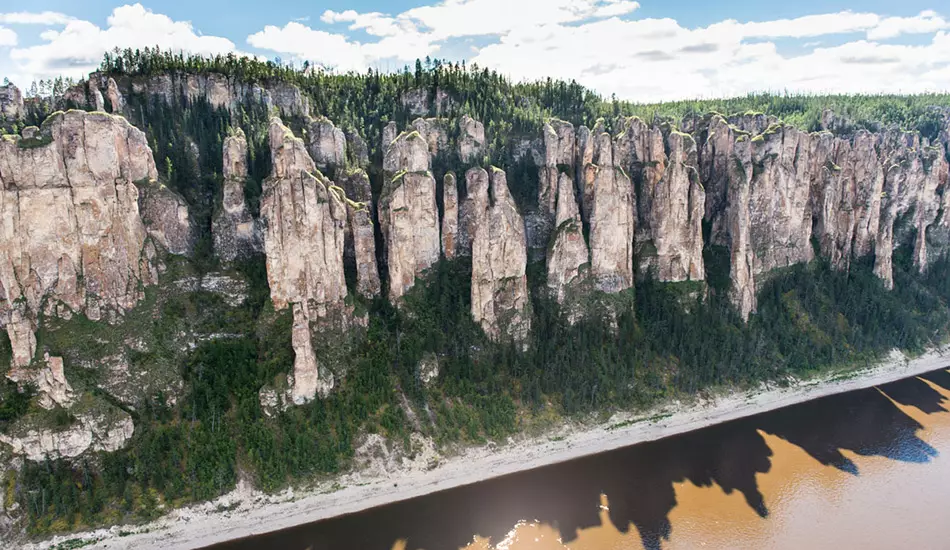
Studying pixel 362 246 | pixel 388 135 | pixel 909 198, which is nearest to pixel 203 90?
pixel 388 135

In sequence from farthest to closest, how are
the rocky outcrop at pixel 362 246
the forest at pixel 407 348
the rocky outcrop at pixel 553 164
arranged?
the rocky outcrop at pixel 553 164 < the rocky outcrop at pixel 362 246 < the forest at pixel 407 348

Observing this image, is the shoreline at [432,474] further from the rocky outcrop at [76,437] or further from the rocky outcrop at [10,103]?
the rocky outcrop at [10,103]

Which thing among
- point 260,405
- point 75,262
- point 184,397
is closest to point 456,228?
point 260,405

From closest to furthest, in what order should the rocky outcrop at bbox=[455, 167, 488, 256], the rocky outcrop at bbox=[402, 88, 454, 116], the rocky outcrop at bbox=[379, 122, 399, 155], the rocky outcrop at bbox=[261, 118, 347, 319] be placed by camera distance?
the rocky outcrop at bbox=[261, 118, 347, 319] < the rocky outcrop at bbox=[455, 167, 488, 256] < the rocky outcrop at bbox=[379, 122, 399, 155] < the rocky outcrop at bbox=[402, 88, 454, 116]

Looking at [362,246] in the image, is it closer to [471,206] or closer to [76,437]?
[471,206]

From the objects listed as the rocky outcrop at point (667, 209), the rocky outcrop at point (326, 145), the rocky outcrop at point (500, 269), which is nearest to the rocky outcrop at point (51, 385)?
the rocky outcrop at point (326, 145)

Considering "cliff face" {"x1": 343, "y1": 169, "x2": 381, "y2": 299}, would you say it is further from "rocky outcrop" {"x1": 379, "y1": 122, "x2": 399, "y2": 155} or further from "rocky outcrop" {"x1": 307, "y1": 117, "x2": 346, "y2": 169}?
"rocky outcrop" {"x1": 379, "y1": 122, "x2": 399, "y2": 155}

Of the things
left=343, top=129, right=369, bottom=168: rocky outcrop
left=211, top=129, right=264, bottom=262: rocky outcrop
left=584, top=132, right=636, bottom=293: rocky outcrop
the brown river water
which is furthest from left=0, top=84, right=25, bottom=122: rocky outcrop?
left=584, top=132, right=636, bottom=293: rocky outcrop
